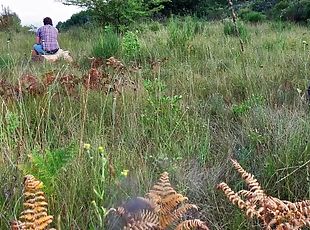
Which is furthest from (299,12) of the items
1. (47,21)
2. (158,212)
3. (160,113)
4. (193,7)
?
(158,212)

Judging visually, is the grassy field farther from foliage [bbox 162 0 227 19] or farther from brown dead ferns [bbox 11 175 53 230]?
foliage [bbox 162 0 227 19]

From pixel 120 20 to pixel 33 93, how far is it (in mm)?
8450

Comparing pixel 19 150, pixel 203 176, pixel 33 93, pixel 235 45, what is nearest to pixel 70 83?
pixel 33 93

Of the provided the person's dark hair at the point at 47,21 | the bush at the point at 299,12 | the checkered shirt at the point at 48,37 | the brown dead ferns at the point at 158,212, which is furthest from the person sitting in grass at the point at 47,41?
the bush at the point at 299,12

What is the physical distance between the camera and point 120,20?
38.7 ft

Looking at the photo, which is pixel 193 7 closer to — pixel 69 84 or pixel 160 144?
pixel 69 84

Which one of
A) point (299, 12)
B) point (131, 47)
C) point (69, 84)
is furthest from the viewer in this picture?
point (299, 12)

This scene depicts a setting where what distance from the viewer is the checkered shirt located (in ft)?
27.8

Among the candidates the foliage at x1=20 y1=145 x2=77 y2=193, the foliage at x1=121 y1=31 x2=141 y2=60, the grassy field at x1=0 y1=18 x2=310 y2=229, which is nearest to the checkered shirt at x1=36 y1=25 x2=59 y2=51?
the foliage at x1=121 y1=31 x2=141 y2=60

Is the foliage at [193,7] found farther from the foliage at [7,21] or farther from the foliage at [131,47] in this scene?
the foliage at [131,47]

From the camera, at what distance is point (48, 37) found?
8.61 meters

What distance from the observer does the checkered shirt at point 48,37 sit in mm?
8469

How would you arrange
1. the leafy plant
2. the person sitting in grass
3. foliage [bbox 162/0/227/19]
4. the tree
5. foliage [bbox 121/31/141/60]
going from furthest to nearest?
foliage [bbox 162/0/227/19], the tree, the person sitting in grass, foliage [bbox 121/31/141/60], the leafy plant

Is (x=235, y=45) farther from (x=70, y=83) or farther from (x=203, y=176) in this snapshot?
(x=203, y=176)
